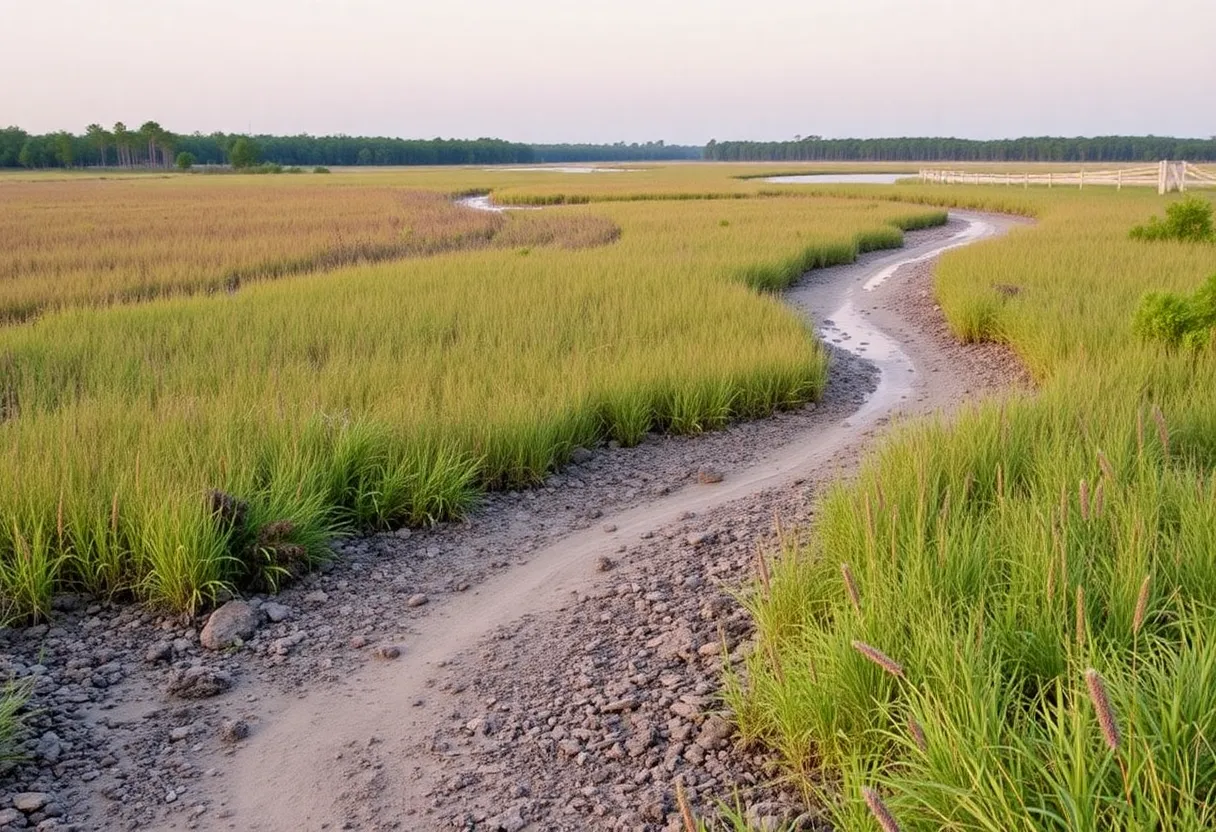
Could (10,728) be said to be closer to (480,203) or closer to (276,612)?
(276,612)

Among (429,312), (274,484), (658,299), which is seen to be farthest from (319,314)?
(274,484)

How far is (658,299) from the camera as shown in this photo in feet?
39.3

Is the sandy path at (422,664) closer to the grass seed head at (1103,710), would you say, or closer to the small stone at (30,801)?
the small stone at (30,801)

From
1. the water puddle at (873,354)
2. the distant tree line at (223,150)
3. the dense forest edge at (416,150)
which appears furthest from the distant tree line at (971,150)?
the water puddle at (873,354)

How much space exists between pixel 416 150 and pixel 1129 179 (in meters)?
127

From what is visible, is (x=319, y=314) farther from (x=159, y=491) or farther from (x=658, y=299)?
(x=159, y=491)

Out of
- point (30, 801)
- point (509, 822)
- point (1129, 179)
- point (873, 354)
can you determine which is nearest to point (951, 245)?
point (873, 354)

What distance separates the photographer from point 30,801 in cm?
319

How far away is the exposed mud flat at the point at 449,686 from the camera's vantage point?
3230mm

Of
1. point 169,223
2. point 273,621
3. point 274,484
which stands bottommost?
point 273,621

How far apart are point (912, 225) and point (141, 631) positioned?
83.6 feet

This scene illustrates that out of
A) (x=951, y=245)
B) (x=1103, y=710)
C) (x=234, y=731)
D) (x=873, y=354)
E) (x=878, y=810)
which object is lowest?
(x=234, y=731)

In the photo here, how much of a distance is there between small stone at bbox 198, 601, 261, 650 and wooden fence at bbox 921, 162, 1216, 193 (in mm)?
37315

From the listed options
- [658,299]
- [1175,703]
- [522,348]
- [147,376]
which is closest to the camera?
[1175,703]
